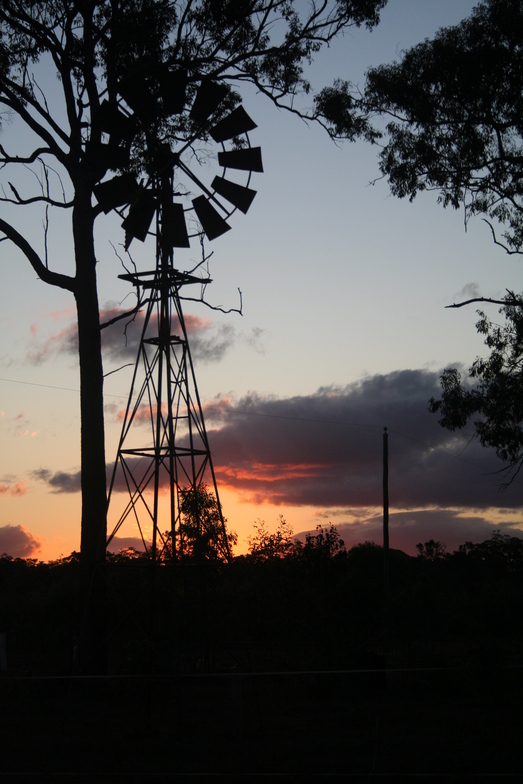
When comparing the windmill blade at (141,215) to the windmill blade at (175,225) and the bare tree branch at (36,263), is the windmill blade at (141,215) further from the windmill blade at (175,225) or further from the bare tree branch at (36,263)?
the bare tree branch at (36,263)

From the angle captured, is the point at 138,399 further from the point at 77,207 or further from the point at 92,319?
the point at 77,207

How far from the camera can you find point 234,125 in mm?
12711

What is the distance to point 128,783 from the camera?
7070 millimetres

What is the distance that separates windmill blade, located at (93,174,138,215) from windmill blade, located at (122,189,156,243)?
2.06ft

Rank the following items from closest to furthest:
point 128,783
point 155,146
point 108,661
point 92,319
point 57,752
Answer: point 128,783 < point 57,752 < point 155,146 < point 108,661 < point 92,319

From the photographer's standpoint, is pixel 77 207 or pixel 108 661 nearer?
pixel 108 661

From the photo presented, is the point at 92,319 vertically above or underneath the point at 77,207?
underneath

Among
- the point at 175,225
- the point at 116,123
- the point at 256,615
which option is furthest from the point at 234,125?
the point at 256,615

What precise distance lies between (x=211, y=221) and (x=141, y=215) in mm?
1141

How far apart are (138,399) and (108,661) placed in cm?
497

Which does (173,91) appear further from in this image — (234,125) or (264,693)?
(264,693)

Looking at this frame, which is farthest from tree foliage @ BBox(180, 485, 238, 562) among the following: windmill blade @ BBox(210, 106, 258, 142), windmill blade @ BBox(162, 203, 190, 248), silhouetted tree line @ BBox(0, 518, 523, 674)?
windmill blade @ BBox(210, 106, 258, 142)

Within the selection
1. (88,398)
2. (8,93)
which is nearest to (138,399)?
(88,398)

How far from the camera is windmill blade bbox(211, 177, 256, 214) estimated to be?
12.8 metres
